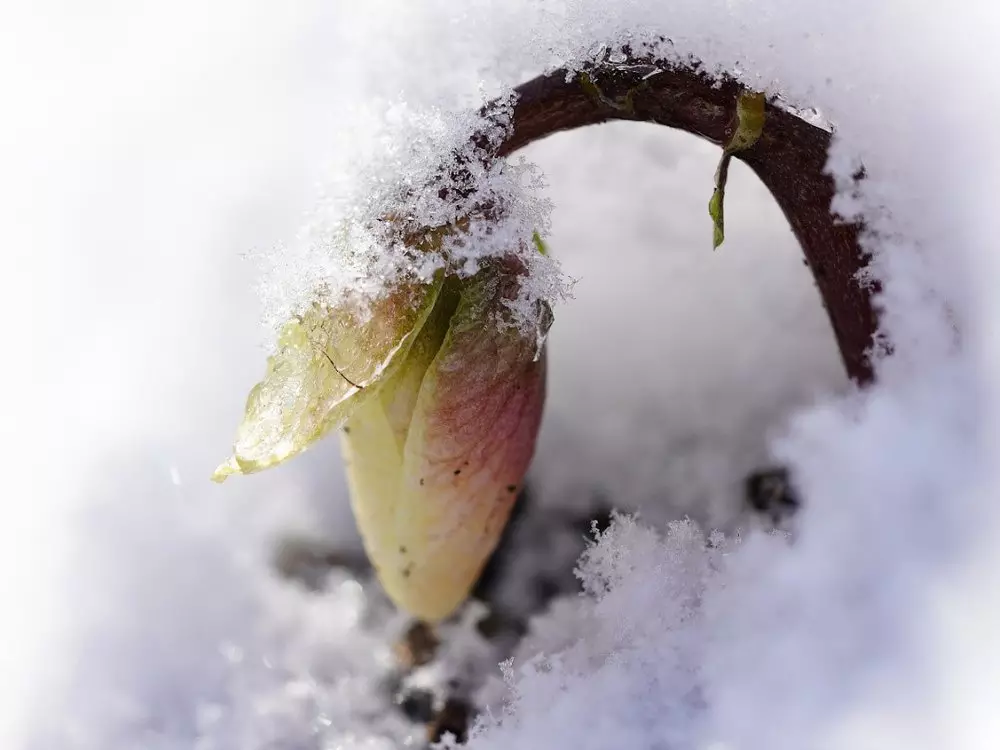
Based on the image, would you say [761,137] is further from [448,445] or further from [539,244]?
[448,445]

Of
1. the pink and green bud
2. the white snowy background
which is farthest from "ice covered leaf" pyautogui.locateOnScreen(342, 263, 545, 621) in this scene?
the white snowy background

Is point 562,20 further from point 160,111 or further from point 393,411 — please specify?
point 160,111

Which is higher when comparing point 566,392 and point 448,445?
point 566,392

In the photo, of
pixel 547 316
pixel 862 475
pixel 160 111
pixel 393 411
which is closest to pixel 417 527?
pixel 393 411

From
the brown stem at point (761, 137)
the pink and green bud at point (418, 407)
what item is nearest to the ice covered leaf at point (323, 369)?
the pink and green bud at point (418, 407)

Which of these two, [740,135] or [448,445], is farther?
[448,445]

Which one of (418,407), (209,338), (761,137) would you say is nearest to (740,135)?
(761,137)
